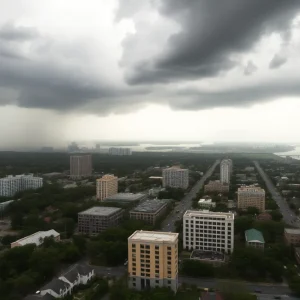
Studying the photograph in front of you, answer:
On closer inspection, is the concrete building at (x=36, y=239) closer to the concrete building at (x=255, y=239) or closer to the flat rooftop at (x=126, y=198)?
the concrete building at (x=255, y=239)

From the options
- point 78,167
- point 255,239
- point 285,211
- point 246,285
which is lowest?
point 285,211

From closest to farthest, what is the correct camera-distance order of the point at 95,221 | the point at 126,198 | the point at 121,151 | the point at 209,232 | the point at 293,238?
the point at 209,232 → the point at 293,238 → the point at 95,221 → the point at 126,198 → the point at 121,151

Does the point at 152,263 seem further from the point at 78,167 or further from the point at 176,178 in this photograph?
the point at 78,167

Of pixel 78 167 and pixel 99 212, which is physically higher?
pixel 78 167

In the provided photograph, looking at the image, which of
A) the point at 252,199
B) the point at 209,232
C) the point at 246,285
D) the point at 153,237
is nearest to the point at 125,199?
the point at 252,199

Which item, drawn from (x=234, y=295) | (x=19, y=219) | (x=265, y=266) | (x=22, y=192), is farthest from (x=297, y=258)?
(x=22, y=192)

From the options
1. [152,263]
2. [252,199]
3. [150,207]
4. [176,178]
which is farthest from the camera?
[176,178]

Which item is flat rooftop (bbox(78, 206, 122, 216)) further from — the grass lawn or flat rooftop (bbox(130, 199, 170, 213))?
the grass lawn
